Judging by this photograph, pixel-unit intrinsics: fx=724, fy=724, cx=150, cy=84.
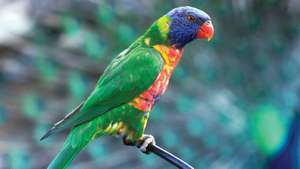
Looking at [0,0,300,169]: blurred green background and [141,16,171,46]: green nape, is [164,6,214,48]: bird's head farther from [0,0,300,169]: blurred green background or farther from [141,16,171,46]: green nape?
[0,0,300,169]: blurred green background

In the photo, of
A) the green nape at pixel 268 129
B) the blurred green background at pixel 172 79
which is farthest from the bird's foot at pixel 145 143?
the green nape at pixel 268 129

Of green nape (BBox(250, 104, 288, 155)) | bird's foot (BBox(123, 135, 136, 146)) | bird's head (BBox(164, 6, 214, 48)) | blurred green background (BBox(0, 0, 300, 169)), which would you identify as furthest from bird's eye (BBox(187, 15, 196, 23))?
green nape (BBox(250, 104, 288, 155))

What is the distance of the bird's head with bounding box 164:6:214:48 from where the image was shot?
0.54 metres

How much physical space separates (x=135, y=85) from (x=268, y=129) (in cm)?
369

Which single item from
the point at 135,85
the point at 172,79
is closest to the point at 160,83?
the point at 135,85

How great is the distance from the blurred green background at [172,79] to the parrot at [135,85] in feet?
7.51

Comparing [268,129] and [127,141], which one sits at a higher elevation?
[268,129]

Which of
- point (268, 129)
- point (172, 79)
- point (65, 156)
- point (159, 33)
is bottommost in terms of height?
point (65, 156)

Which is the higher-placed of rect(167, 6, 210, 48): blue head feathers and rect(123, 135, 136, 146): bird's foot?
rect(167, 6, 210, 48): blue head feathers

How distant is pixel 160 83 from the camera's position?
21.0 inches

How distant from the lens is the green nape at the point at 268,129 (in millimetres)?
3988

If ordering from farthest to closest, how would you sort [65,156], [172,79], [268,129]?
1. [268,129]
2. [172,79]
3. [65,156]

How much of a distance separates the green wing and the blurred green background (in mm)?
2292

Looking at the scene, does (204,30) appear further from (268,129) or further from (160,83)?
(268,129)
